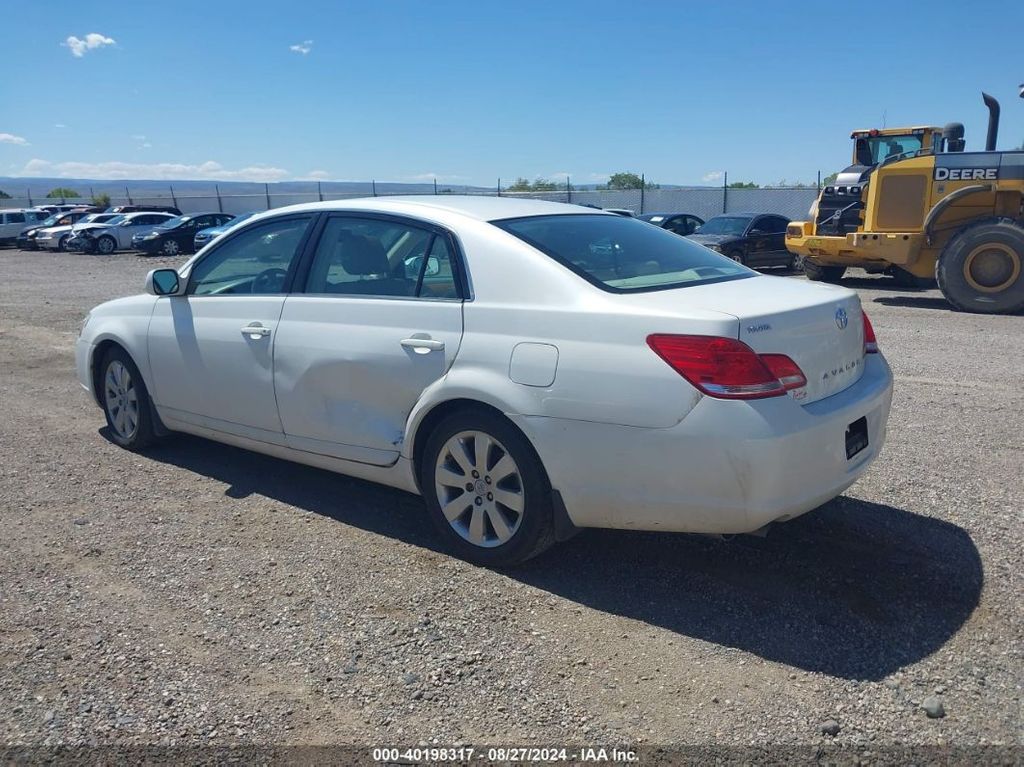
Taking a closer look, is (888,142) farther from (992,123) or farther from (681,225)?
(681,225)

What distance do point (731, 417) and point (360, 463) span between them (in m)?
1.94

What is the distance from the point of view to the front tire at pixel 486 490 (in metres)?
3.69

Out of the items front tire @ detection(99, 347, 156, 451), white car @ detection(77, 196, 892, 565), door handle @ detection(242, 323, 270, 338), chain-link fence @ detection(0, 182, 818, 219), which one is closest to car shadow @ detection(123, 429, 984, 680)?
white car @ detection(77, 196, 892, 565)

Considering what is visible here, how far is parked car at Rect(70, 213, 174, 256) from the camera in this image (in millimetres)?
31594

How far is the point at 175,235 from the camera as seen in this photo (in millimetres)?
29953

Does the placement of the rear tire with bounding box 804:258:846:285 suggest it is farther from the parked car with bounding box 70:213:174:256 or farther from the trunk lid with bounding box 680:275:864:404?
the parked car with bounding box 70:213:174:256

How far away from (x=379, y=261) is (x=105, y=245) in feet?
102

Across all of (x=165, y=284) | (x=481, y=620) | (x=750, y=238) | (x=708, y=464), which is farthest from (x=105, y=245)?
(x=708, y=464)

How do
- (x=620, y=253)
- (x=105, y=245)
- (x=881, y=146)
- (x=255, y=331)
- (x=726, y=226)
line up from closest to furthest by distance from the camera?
(x=620, y=253) < (x=255, y=331) < (x=881, y=146) < (x=726, y=226) < (x=105, y=245)

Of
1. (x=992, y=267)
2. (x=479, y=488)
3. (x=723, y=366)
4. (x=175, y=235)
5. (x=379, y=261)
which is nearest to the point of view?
(x=723, y=366)

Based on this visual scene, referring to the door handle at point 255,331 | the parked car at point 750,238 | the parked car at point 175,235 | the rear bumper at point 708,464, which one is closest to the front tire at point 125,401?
the door handle at point 255,331

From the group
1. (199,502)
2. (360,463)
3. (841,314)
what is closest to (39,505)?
(199,502)

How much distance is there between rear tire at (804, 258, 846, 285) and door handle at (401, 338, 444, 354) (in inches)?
547

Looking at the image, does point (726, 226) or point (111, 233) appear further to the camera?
point (111, 233)
